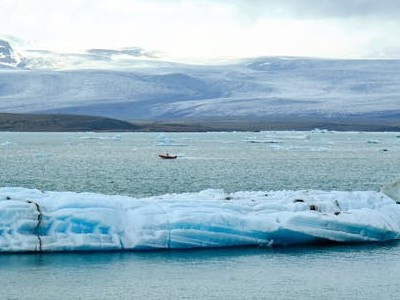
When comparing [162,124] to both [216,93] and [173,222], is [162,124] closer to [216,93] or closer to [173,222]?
[216,93]

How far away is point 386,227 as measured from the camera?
20125 mm

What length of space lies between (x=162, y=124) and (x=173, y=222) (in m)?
116

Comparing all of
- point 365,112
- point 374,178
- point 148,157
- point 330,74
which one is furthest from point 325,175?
point 330,74

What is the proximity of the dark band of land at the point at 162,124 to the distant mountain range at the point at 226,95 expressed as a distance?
2.41 m

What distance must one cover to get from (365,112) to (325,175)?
116m

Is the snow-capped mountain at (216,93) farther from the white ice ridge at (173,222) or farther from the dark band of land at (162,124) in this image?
the white ice ridge at (173,222)

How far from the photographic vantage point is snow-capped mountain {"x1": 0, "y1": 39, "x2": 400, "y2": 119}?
6476 inches

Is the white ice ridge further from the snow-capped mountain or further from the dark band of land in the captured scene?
the snow-capped mountain

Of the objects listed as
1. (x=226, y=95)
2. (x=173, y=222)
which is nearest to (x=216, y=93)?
(x=226, y=95)

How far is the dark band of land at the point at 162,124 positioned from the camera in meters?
116

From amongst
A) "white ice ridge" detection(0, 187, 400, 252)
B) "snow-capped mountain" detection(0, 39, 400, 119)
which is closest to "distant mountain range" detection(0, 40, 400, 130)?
"snow-capped mountain" detection(0, 39, 400, 119)

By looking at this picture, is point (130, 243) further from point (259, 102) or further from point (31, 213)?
point (259, 102)

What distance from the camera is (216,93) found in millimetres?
197500

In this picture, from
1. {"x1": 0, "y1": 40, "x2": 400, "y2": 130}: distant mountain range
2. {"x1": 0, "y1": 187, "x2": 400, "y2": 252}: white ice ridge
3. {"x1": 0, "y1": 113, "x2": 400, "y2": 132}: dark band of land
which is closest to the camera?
{"x1": 0, "y1": 187, "x2": 400, "y2": 252}: white ice ridge
